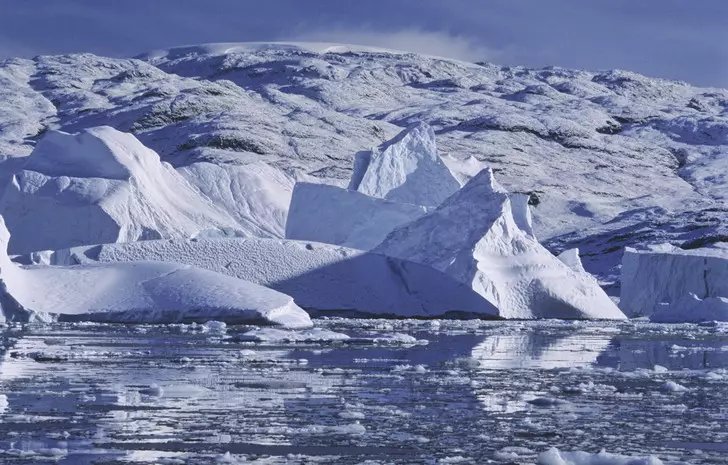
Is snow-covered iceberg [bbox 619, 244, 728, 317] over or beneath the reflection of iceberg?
over

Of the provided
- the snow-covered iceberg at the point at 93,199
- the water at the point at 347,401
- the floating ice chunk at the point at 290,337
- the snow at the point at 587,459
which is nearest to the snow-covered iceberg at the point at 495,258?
the water at the point at 347,401

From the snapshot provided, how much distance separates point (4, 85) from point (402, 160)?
97.6 metres

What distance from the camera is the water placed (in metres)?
8.34

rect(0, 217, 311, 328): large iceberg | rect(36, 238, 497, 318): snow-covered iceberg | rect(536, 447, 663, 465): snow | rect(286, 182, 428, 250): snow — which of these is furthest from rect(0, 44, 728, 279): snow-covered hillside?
rect(536, 447, 663, 465): snow

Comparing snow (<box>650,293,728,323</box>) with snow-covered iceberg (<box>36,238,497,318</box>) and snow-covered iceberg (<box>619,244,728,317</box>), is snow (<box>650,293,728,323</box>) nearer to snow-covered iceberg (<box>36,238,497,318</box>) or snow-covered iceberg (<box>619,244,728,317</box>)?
snow-covered iceberg (<box>619,244,728,317</box>)

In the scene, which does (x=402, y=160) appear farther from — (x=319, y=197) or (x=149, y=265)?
(x=149, y=265)

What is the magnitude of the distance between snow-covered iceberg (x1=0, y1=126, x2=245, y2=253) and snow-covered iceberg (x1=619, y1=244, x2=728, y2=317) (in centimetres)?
1059

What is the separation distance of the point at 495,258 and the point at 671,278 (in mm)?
7950

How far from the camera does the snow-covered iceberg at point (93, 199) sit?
104 feet

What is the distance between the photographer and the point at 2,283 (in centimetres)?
2069

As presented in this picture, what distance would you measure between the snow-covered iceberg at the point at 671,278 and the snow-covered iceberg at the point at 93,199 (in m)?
10.6

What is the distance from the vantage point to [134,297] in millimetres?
21484

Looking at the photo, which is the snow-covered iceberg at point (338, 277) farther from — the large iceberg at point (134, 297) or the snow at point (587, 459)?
the snow at point (587, 459)

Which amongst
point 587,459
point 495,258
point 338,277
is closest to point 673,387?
point 587,459
